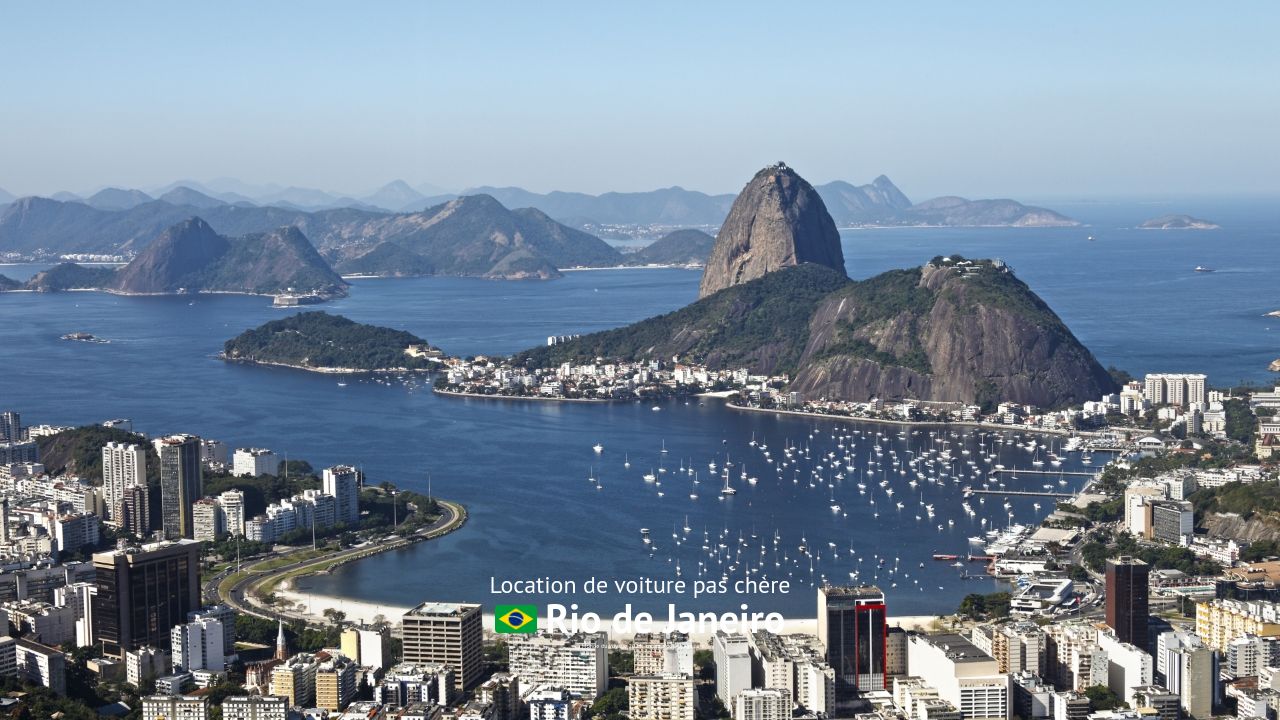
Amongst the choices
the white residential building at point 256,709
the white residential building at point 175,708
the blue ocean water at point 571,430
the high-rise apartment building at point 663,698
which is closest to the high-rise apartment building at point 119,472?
the blue ocean water at point 571,430

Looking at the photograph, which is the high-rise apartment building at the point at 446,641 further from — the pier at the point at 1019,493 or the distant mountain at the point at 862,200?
the distant mountain at the point at 862,200

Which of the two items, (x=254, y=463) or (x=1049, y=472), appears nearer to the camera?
(x=254, y=463)

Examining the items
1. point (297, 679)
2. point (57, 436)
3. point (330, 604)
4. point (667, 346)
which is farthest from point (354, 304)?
point (297, 679)

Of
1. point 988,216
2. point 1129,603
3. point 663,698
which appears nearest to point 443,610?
point 663,698

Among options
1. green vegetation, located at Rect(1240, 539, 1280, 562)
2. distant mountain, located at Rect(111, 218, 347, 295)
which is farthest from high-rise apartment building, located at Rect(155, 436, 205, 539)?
distant mountain, located at Rect(111, 218, 347, 295)

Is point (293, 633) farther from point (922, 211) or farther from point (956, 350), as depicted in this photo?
point (922, 211)

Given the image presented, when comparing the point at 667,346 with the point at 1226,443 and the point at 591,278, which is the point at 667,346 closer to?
the point at 1226,443
